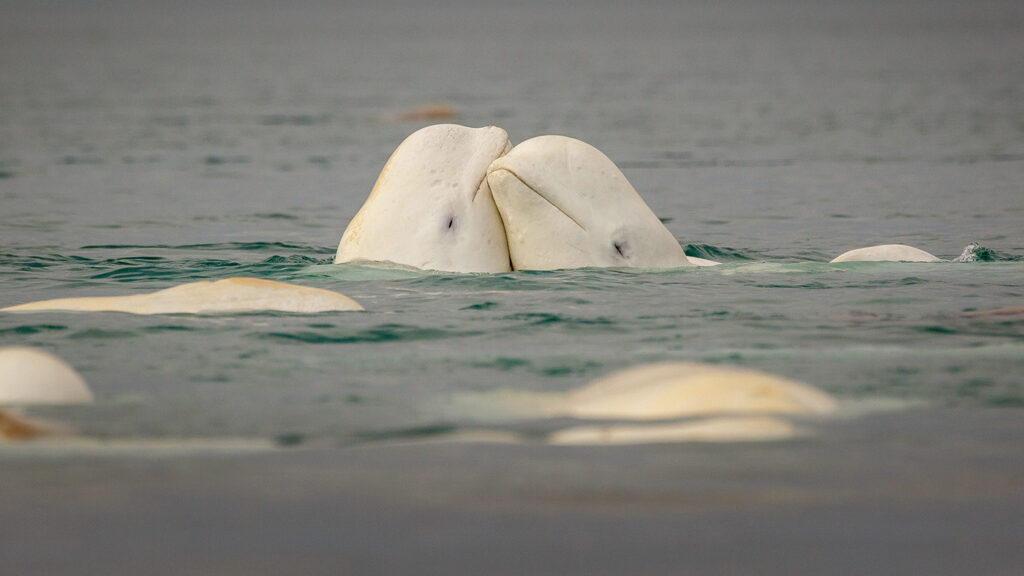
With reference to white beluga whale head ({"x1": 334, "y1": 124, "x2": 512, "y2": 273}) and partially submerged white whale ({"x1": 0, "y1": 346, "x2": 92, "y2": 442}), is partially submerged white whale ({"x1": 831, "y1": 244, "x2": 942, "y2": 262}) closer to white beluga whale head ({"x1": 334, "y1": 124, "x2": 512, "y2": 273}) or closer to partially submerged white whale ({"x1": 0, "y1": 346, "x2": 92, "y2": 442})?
white beluga whale head ({"x1": 334, "y1": 124, "x2": 512, "y2": 273})

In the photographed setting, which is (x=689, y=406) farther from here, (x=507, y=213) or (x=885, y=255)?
(x=885, y=255)

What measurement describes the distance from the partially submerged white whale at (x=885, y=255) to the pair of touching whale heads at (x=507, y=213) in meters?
1.53

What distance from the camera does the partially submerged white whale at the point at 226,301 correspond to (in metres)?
7.91

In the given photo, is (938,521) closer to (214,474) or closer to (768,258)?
(214,474)

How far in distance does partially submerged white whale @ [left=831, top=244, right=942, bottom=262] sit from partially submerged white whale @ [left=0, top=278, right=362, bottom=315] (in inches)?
161

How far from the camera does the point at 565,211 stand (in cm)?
935

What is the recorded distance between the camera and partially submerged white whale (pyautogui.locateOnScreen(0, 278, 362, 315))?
791 cm

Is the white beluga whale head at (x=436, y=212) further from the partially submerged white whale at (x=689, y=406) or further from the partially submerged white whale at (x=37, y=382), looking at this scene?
the partially submerged white whale at (x=37, y=382)

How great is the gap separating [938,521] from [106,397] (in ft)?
11.1

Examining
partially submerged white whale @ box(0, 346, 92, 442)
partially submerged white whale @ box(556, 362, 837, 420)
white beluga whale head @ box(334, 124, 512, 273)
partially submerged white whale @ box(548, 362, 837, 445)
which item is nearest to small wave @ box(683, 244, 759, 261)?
white beluga whale head @ box(334, 124, 512, 273)

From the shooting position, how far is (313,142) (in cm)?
2580

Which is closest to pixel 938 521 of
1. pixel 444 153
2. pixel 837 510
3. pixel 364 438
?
pixel 837 510

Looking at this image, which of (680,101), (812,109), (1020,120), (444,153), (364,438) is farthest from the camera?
(680,101)

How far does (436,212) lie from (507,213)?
0.48 m
